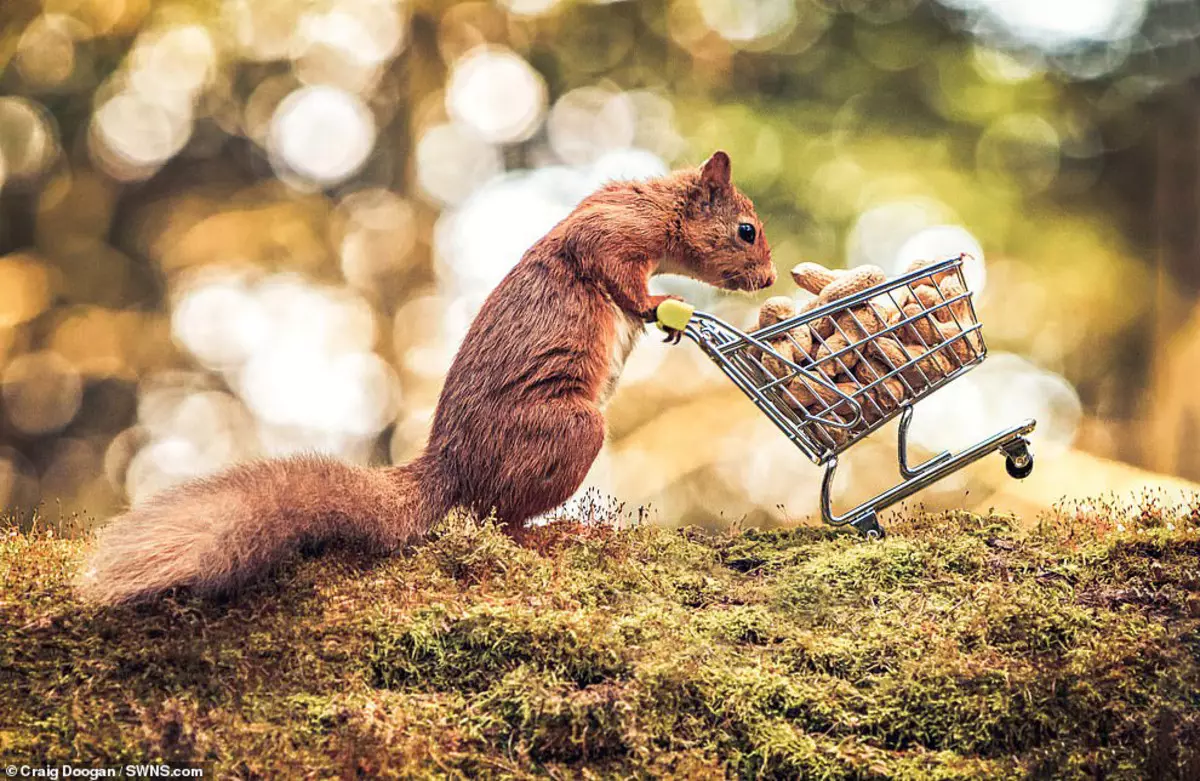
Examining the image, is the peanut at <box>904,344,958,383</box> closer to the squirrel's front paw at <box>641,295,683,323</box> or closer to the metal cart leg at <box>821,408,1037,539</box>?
the metal cart leg at <box>821,408,1037,539</box>

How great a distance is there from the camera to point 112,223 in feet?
12.9

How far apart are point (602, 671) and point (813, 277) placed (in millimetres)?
1241

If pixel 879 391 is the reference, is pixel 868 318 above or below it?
above

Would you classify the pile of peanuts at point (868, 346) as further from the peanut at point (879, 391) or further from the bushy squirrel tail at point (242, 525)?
the bushy squirrel tail at point (242, 525)

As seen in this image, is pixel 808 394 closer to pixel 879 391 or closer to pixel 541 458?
pixel 879 391

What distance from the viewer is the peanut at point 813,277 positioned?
2508mm

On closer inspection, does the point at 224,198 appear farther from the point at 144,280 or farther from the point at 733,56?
the point at 733,56

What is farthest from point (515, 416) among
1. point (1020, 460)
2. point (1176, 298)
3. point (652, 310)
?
point (1176, 298)

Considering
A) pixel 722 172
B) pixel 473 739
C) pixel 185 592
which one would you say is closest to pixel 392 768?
pixel 473 739

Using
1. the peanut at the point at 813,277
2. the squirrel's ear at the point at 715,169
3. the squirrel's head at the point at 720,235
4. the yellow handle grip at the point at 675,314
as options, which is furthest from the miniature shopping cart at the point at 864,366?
the squirrel's ear at the point at 715,169

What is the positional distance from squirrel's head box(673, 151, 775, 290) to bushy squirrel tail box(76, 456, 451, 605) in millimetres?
936

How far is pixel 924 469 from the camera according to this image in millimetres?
2396

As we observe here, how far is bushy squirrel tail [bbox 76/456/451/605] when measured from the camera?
5.71 feet

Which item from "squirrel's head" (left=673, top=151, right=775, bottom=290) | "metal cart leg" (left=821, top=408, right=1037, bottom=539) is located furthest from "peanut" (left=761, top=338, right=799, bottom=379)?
"squirrel's head" (left=673, top=151, right=775, bottom=290)
